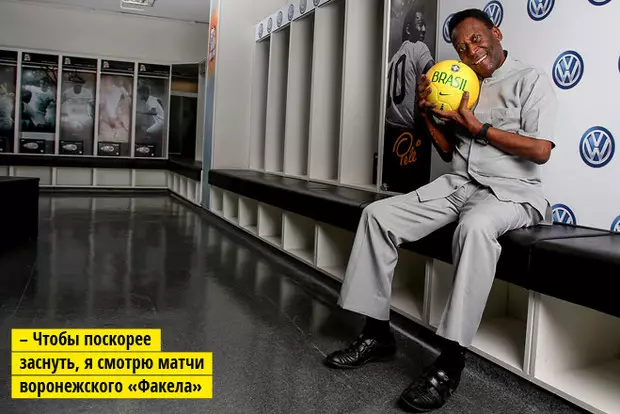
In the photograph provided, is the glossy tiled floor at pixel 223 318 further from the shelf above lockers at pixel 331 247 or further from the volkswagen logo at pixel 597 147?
the volkswagen logo at pixel 597 147

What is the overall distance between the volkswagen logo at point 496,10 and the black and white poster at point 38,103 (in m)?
8.25

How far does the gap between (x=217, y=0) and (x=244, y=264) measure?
376cm

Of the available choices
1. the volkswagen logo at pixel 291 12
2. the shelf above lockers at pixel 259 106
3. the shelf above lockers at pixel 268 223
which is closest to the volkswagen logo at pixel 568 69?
the shelf above lockers at pixel 268 223

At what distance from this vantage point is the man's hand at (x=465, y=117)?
2.08m

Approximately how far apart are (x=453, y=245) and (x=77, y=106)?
8.80 meters

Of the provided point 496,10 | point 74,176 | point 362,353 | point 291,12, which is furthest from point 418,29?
point 74,176

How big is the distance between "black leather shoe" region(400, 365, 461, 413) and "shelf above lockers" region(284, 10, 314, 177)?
347 cm

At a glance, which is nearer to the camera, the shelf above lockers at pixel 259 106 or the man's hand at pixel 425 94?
the man's hand at pixel 425 94

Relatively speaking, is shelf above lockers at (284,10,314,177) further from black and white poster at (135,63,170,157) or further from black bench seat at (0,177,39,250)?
black and white poster at (135,63,170,157)

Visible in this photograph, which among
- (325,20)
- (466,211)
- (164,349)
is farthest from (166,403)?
(325,20)

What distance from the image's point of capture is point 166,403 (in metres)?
1.78
